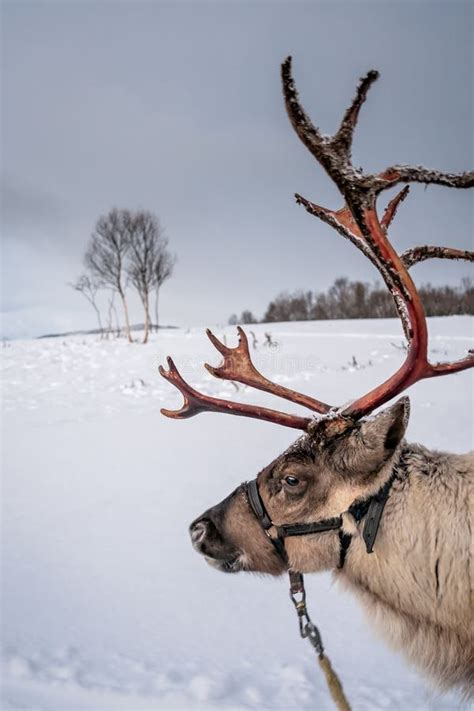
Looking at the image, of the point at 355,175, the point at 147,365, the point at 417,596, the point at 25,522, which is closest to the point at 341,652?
the point at 417,596

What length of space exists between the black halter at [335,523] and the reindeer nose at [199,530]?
278 mm

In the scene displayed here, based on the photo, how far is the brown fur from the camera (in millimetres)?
1839

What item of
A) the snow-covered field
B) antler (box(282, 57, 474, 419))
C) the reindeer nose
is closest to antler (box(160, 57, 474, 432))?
antler (box(282, 57, 474, 419))

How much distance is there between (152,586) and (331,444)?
9.14 feet

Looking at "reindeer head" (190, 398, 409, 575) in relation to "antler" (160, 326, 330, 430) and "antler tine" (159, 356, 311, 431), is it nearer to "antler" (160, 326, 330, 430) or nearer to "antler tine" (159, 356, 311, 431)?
"antler tine" (159, 356, 311, 431)

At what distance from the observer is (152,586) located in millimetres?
3908

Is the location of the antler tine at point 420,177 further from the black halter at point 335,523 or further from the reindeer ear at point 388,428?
the black halter at point 335,523

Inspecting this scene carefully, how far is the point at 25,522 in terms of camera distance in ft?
16.5

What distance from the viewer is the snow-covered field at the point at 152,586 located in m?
2.80

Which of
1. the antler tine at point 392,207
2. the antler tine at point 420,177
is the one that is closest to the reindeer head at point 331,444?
the antler tine at point 420,177

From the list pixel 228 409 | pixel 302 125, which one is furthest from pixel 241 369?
pixel 302 125

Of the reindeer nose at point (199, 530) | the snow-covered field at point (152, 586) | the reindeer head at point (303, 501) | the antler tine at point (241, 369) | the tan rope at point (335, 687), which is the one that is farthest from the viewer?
the snow-covered field at point (152, 586)

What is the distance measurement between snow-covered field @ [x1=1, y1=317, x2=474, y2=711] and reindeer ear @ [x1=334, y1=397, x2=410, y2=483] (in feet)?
3.04

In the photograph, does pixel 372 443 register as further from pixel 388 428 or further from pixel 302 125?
pixel 302 125
